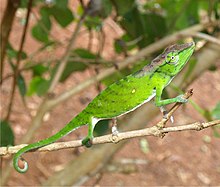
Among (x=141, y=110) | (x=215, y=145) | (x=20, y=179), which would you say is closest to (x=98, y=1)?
(x=141, y=110)

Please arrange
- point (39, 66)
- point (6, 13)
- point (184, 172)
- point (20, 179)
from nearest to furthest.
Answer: point (6, 13) → point (39, 66) → point (20, 179) → point (184, 172)

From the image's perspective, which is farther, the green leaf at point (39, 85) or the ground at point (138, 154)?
the ground at point (138, 154)

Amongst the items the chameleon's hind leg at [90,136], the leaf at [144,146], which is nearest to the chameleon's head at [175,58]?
the chameleon's hind leg at [90,136]

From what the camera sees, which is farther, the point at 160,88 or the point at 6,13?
the point at 6,13

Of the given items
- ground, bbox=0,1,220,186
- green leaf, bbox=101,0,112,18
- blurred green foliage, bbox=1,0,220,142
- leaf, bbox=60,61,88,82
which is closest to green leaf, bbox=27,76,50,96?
blurred green foliage, bbox=1,0,220,142

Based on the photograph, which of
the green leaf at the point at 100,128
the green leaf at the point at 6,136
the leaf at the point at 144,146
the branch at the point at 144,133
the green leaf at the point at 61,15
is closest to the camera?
the branch at the point at 144,133

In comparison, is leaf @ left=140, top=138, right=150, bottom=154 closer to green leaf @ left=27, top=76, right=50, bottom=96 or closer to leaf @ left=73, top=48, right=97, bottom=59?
green leaf @ left=27, top=76, right=50, bottom=96

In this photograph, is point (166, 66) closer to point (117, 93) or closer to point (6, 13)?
point (117, 93)

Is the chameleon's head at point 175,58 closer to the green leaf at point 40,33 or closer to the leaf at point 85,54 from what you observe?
the leaf at point 85,54
